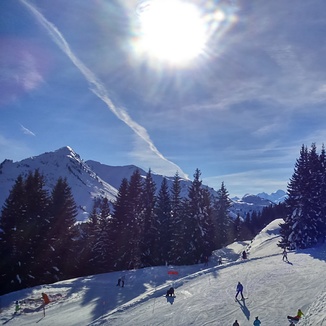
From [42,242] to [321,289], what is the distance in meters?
29.8

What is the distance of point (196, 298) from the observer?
26.3 metres

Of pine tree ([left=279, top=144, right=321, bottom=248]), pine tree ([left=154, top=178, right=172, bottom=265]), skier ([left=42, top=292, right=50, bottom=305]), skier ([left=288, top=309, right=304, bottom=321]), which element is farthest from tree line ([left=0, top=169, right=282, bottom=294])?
skier ([left=288, top=309, right=304, bottom=321])

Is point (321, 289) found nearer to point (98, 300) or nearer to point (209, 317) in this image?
point (209, 317)

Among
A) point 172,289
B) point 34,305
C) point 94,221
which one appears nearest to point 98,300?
point 34,305

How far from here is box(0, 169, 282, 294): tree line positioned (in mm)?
37094

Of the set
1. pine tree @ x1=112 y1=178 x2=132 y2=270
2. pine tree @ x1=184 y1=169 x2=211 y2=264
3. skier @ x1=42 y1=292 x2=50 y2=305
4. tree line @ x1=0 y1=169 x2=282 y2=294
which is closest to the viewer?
skier @ x1=42 y1=292 x2=50 y2=305

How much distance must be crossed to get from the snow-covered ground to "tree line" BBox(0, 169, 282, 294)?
16.7ft

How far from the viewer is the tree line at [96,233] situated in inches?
1460

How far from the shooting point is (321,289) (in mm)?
23344

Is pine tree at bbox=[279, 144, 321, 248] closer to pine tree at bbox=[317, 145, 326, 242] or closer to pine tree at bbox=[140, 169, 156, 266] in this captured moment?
pine tree at bbox=[317, 145, 326, 242]

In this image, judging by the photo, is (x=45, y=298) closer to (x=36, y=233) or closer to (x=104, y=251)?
(x=36, y=233)

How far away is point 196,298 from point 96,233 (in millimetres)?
25554

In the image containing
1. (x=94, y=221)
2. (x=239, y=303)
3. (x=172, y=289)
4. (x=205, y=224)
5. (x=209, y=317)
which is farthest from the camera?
(x=94, y=221)

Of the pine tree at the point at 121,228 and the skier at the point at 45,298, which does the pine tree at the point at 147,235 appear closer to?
the pine tree at the point at 121,228
